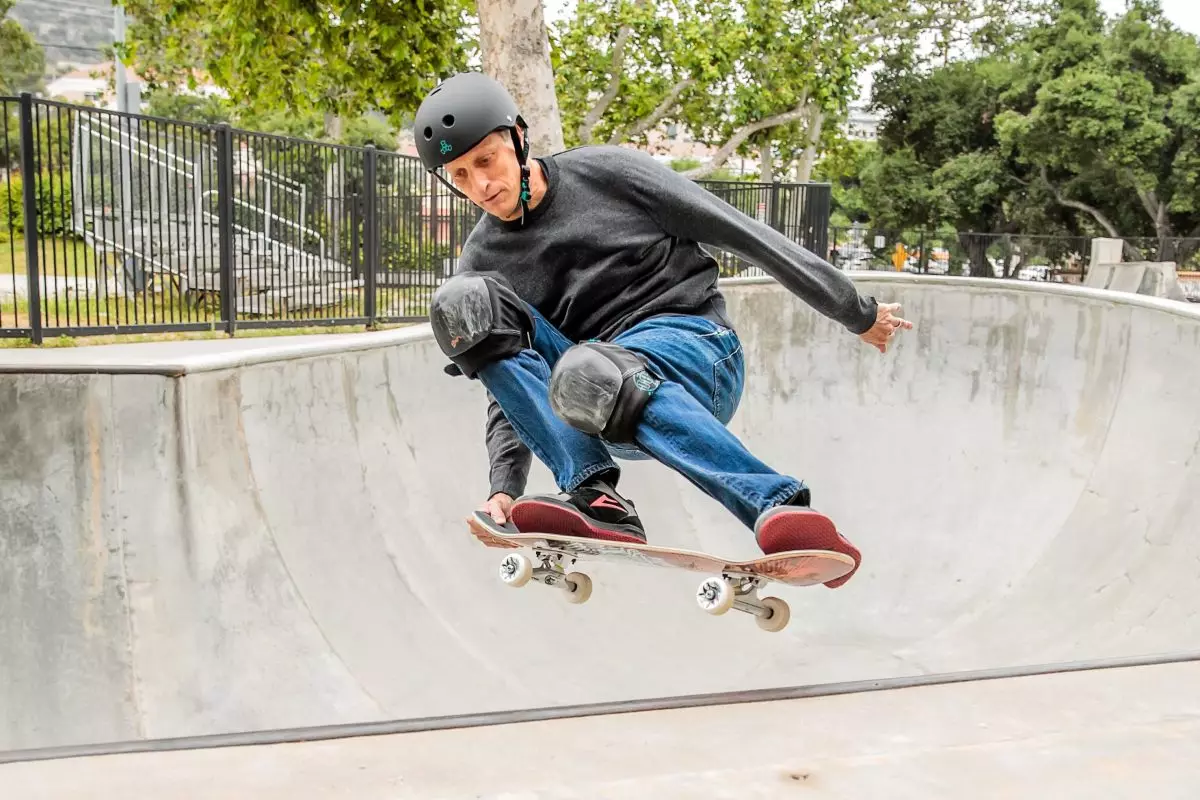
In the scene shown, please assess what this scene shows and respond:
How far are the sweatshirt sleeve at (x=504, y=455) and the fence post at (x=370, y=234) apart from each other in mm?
8169

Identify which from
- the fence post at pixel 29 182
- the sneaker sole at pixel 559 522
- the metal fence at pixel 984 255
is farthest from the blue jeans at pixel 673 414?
the metal fence at pixel 984 255

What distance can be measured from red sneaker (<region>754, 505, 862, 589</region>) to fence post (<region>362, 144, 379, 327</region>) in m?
9.21

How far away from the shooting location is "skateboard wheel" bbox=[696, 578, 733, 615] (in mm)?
3195

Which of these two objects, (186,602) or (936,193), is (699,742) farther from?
(936,193)

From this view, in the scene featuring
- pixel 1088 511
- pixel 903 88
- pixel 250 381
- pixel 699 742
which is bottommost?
pixel 1088 511

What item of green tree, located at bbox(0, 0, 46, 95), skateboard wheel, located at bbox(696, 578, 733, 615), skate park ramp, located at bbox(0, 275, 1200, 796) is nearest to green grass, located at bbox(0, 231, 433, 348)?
skate park ramp, located at bbox(0, 275, 1200, 796)

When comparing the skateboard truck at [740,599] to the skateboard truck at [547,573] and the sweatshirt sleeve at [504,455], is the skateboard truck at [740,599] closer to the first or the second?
the skateboard truck at [547,573]

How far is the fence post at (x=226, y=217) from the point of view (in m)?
9.84

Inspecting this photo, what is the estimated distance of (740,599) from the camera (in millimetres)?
3320

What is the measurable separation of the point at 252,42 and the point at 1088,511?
32.4 feet

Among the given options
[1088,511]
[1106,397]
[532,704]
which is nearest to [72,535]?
[532,704]


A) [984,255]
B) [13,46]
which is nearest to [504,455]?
[984,255]

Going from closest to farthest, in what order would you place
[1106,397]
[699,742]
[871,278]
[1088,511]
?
[699,742], [1088,511], [1106,397], [871,278]

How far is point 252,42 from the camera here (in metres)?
11.9
